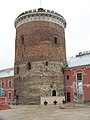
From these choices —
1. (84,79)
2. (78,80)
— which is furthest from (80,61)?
(84,79)

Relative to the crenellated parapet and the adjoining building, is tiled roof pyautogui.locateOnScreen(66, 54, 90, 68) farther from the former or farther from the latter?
the crenellated parapet

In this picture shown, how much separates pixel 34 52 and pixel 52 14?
22.6 ft

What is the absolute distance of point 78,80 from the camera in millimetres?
32875

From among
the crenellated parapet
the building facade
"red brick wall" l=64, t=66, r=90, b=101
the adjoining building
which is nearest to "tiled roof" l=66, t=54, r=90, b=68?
the adjoining building

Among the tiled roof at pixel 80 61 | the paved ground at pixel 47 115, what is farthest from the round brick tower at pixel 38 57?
the paved ground at pixel 47 115

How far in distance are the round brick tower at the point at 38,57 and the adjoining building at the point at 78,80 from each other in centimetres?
113

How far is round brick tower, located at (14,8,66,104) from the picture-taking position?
32156 millimetres

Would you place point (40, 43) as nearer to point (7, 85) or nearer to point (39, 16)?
point (39, 16)

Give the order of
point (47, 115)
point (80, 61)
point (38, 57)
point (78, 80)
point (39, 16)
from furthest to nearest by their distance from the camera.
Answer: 1. point (80, 61)
2. point (39, 16)
3. point (78, 80)
4. point (38, 57)
5. point (47, 115)

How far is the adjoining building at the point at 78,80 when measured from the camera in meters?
31.8

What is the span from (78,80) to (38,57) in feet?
23.5

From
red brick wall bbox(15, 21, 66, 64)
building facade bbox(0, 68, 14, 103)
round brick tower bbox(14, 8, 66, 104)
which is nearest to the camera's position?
round brick tower bbox(14, 8, 66, 104)

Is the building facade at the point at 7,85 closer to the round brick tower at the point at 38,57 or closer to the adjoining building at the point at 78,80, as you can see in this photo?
the round brick tower at the point at 38,57

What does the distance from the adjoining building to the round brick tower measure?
113 centimetres
